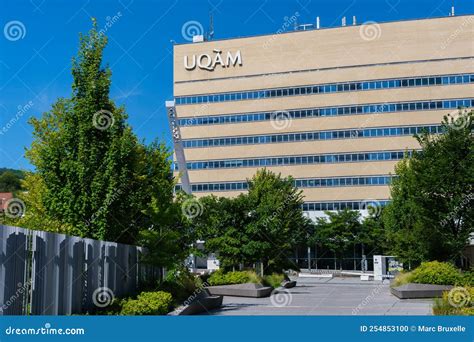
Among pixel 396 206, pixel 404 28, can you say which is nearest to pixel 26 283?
pixel 396 206

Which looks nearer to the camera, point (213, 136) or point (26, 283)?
point (26, 283)

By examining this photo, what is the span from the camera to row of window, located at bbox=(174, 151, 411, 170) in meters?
76.6

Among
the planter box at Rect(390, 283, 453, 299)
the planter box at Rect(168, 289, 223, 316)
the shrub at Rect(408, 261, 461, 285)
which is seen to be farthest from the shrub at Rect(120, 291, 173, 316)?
the shrub at Rect(408, 261, 461, 285)

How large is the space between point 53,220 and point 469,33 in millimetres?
67933

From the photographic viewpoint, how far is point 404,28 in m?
77.6

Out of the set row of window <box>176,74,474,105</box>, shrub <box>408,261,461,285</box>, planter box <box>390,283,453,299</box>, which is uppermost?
row of window <box>176,74,474,105</box>

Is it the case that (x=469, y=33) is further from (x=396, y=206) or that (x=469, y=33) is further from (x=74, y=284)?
(x=74, y=284)

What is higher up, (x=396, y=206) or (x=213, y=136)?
(x=213, y=136)

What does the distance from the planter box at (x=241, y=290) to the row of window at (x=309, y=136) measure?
50.7 meters

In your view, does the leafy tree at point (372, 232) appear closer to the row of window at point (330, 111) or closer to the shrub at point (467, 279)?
the row of window at point (330, 111)

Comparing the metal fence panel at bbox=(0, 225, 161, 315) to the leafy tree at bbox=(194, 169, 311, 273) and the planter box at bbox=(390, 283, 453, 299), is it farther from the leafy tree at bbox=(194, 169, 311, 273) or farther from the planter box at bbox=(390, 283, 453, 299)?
the planter box at bbox=(390, 283, 453, 299)

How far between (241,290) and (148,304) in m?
11.3

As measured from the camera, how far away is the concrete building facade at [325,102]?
248ft

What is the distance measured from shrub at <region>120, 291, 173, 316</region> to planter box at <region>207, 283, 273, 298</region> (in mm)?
9450
